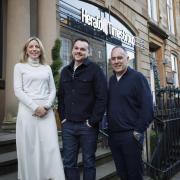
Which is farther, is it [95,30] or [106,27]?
[106,27]

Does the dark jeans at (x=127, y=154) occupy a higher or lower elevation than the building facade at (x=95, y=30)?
lower

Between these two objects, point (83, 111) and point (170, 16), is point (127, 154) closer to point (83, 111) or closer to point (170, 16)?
point (83, 111)

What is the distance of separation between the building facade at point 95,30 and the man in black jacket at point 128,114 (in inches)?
149

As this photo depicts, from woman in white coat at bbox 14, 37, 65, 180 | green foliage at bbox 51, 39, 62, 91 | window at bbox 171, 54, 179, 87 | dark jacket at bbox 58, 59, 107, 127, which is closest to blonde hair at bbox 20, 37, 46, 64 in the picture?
woman in white coat at bbox 14, 37, 65, 180

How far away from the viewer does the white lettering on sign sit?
10180mm

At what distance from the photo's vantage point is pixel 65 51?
29.1 ft

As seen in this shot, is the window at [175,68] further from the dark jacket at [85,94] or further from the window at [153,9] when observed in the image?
the dark jacket at [85,94]

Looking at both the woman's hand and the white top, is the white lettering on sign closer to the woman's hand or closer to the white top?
the white top

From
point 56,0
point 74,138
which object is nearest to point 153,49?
point 56,0

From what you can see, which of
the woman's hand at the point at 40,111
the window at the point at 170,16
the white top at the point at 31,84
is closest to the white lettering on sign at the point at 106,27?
the white top at the point at 31,84

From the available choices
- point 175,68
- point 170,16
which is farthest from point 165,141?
point 170,16

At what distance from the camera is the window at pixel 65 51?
873 cm

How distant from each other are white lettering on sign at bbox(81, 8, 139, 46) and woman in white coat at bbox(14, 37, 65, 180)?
21.1ft

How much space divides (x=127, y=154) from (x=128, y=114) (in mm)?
430
